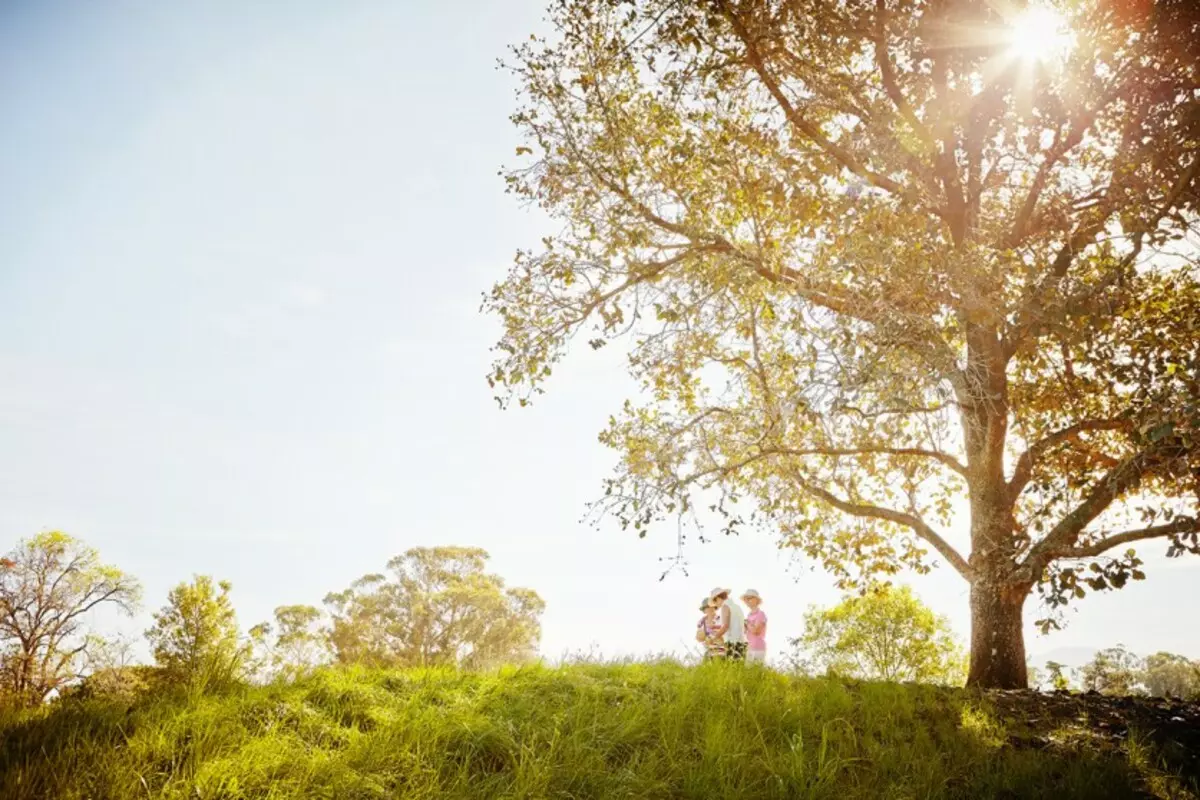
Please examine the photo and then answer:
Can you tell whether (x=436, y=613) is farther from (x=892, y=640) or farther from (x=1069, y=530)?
(x=1069, y=530)

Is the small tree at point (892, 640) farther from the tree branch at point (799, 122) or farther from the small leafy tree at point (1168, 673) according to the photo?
the tree branch at point (799, 122)

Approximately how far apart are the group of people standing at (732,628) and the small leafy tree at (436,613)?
21542 millimetres

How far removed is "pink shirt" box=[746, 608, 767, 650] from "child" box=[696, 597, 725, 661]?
0.69 metres

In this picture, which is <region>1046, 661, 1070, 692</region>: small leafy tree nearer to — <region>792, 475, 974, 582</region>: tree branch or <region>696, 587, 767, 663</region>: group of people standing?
<region>792, 475, 974, 582</region>: tree branch

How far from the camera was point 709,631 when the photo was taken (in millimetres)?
10086

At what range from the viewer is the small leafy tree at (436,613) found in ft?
102

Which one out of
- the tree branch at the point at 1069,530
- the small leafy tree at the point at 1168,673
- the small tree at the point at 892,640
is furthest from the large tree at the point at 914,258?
the small leafy tree at the point at 1168,673

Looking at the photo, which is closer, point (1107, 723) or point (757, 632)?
point (1107, 723)

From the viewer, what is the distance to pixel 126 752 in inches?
146

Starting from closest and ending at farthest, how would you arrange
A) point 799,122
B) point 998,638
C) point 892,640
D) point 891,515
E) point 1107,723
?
point 1107,723 → point 799,122 → point 998,638 → point 891,515 → point 892,640

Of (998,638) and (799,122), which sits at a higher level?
(799,122)

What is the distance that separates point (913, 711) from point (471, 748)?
14.2 ft

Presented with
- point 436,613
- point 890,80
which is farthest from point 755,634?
point 436,613

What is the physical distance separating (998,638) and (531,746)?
786 centimetres
